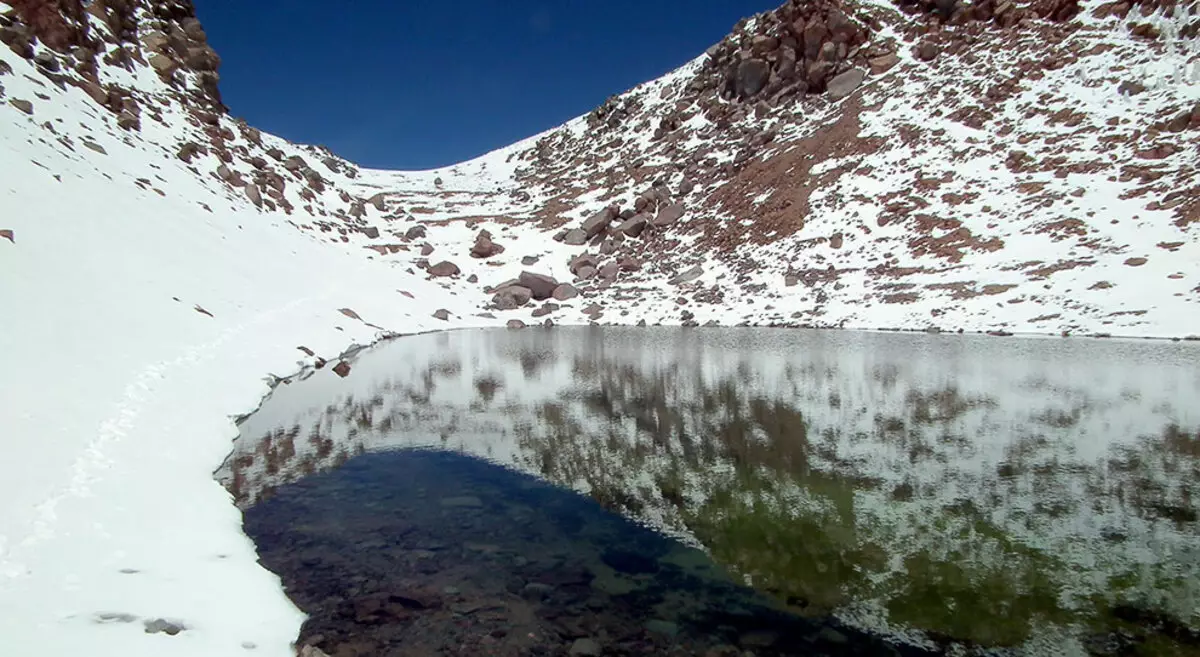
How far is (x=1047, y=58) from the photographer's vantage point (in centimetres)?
5616

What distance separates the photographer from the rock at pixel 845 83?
66875 millimetres

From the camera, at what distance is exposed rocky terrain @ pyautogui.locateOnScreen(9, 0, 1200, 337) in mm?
37688

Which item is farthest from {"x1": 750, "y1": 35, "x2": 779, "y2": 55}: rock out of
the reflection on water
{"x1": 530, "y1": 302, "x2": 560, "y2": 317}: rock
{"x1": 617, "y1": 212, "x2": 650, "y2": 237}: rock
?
the reflection on water

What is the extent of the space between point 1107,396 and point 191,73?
221ft

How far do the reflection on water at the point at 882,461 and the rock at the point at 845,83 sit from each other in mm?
46837

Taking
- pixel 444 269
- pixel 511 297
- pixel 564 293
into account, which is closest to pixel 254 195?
pixel 444 269

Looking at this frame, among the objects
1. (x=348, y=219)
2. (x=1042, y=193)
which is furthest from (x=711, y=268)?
(x=348, y=219)

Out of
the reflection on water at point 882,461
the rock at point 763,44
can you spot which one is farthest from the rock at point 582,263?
the rock at point 763,44

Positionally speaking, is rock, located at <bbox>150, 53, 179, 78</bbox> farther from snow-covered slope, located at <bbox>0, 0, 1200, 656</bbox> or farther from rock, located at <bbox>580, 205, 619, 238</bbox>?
rock, located at <bbox>580, 205, 619, 238</bbox>

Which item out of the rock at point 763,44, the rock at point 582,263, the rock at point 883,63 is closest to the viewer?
the rock at point 582,263

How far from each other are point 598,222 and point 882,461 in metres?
53.0

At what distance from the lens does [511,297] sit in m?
52.2

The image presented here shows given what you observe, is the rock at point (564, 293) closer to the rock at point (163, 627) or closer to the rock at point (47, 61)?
the rock at point (47, 61)

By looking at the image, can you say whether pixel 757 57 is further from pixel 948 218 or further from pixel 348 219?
pixel 348 219
